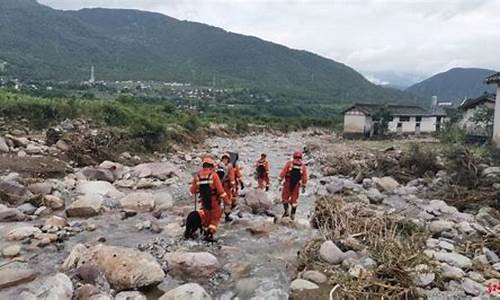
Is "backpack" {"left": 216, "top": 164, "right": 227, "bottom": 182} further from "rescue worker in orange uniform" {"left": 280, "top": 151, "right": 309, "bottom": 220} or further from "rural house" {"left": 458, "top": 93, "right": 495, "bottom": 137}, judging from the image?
"rural house" {"left": 458, "top": 93, "right": 495, "bottom": 137}

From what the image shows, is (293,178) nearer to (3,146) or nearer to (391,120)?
(3,146)

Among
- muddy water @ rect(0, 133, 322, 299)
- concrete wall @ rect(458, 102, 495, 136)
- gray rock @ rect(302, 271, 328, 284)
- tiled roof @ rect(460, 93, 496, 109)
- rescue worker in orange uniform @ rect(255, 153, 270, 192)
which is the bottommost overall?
muddy water @ rect(0, 133, 322, 299)

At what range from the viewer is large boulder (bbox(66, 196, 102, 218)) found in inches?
467

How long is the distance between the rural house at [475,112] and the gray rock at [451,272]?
19.7m

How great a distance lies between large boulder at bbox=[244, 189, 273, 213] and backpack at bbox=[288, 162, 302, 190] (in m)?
1.57

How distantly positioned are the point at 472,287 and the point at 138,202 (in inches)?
332

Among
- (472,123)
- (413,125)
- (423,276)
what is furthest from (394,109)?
(423,276)

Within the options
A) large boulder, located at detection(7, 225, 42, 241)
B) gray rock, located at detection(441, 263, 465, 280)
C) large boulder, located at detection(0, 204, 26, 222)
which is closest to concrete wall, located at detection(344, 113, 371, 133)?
large boulder, located at detection(0, 204, 26, 222)

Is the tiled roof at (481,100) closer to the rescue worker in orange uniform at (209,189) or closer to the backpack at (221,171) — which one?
the backpack at (221,171)

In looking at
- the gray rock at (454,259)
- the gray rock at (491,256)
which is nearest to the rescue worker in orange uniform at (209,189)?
the gray rock at (454,259)

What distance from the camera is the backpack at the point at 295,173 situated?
11992mm

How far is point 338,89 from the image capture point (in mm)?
128125

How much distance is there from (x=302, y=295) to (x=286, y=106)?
78.3 meters

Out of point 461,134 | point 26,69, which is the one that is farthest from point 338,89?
point 461,134
